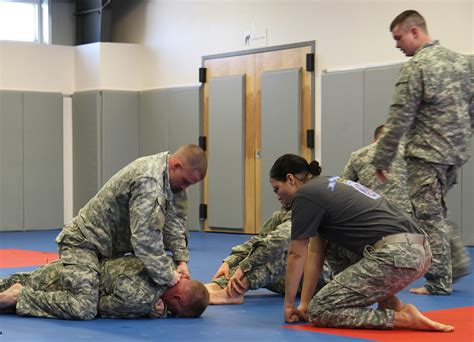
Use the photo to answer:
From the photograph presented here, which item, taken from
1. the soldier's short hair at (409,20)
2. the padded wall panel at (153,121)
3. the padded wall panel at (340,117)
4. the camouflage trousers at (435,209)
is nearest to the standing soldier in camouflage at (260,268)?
the camouflage trousers at (435,209)

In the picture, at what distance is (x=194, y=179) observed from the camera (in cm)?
482

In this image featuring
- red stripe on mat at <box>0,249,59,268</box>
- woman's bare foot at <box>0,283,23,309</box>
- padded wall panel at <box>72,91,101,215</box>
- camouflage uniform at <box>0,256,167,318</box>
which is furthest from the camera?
padded wall panel at <box>72,91,101,215</box>

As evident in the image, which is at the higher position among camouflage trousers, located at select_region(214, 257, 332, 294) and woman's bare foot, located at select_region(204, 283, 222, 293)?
camouflage trousers, located at select_region(214, 257, 332, 294)

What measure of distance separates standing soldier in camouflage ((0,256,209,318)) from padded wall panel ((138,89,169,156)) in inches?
324

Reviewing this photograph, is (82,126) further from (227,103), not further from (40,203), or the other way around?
(227,103)

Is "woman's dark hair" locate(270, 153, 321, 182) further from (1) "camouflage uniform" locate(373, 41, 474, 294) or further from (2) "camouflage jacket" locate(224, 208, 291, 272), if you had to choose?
(1) "camouflage uniform" locate(373, 41, 474, 294)

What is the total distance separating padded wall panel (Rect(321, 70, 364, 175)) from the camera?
10.2 m

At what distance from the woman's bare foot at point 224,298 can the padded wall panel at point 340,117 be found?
503cm

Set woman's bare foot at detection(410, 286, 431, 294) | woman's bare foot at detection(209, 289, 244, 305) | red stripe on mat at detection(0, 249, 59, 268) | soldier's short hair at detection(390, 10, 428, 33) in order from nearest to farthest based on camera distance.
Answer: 1. woman's bare foot at detection(209, 289, 244, 305)
2. soldier's short hair at detection(390, 10, 428, 33)
3. woman's bare foot at detection(410, 286, 431, 294)
4. red stripe on mat at detection(0, 249, 59, 268)

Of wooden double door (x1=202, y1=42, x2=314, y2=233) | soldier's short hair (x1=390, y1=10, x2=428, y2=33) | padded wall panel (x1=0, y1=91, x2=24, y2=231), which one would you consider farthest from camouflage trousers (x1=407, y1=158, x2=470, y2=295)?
padded wall panel (x1=0, y1=91, x2=24, y2=231)

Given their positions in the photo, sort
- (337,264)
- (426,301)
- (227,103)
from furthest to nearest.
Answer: (227,103) → (426,301) → (337,264)

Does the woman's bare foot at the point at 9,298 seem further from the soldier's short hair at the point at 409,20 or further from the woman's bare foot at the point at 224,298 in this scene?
the soldier's short hair at the point at 409,20

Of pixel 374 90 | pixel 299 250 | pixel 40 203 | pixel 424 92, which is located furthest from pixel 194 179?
pixel 40 203

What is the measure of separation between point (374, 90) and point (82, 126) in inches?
212
